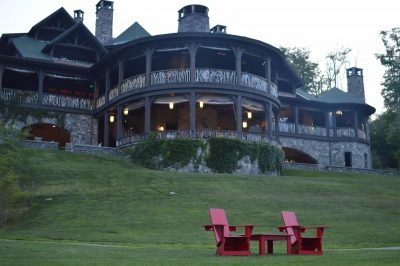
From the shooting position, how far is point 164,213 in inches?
695

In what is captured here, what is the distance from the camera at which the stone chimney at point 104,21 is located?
138ft

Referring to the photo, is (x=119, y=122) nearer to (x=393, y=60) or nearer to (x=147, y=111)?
(x=147, y=111)

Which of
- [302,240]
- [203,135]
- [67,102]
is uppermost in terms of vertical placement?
[67,102]

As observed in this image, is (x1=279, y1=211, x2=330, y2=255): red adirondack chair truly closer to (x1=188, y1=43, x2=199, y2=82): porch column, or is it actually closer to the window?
(x1=188, y1=43, x2=199, y2=82): porch column

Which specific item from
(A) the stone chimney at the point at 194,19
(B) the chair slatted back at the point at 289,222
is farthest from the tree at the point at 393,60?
(B) the chair slatted back at the point at 289,222

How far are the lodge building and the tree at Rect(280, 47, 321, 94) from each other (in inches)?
684


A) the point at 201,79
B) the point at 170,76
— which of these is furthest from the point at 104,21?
the point at 201,79

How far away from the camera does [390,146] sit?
166 ft

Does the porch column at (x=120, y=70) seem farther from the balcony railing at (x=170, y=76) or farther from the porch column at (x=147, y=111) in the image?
the porch column at (x=147, y=111)

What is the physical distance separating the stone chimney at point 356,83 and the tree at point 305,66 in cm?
1282

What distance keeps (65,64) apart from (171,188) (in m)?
17.8

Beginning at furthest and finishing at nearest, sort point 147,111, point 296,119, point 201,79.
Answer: point 296,119, point 147,111, point 201,79

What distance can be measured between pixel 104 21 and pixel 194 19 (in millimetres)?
8610

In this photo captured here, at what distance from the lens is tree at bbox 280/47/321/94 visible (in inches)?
2469
